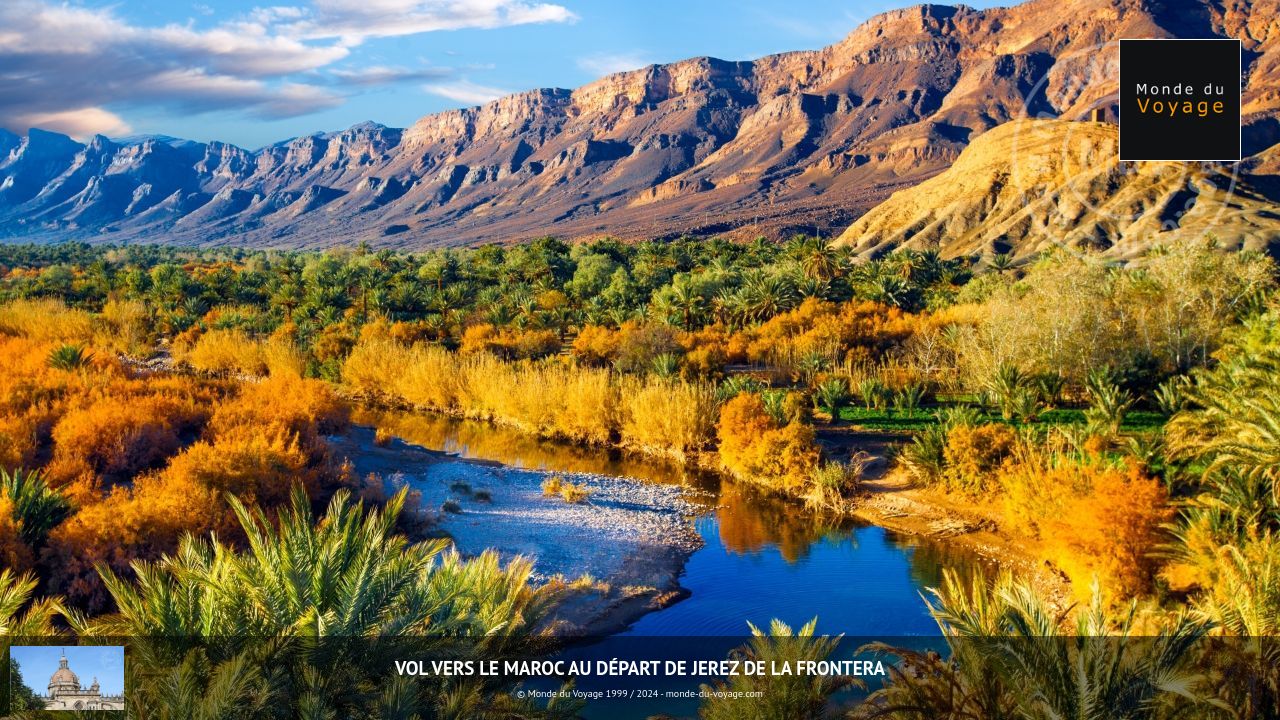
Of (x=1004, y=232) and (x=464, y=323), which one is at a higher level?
(x=1004, y=232)

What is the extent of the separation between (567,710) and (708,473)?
13.6 m

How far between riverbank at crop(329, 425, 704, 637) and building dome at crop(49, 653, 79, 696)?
21.6 ft

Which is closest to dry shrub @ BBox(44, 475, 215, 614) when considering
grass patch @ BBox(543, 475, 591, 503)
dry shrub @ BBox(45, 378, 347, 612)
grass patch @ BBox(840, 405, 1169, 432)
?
dry shrub @ BBox(45, 378, 347, 612)

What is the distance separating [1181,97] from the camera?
1720 centimetres

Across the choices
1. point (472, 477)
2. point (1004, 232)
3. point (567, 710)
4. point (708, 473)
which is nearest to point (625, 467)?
point (708, 473)

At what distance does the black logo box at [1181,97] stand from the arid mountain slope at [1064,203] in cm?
3472

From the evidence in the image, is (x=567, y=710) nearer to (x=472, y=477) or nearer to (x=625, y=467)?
(x=472, y=477)

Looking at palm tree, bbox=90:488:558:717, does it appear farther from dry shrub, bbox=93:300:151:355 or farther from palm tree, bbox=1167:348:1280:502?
dry shrub, bbox=93:300:151:355

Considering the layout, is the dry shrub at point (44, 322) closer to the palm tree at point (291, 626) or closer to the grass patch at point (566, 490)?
→ the grass patch at point (566, 490)

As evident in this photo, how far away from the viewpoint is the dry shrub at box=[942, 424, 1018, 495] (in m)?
16.2

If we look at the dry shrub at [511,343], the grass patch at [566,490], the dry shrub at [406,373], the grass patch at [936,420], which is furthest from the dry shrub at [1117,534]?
the dry shrub at [511,343]

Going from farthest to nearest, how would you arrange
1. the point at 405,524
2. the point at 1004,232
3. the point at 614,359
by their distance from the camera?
the point at 1004,232 < the point at 614,359 < the point at 405,524

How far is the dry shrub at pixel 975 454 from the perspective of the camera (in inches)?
637

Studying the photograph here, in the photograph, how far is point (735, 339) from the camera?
30031 mm
